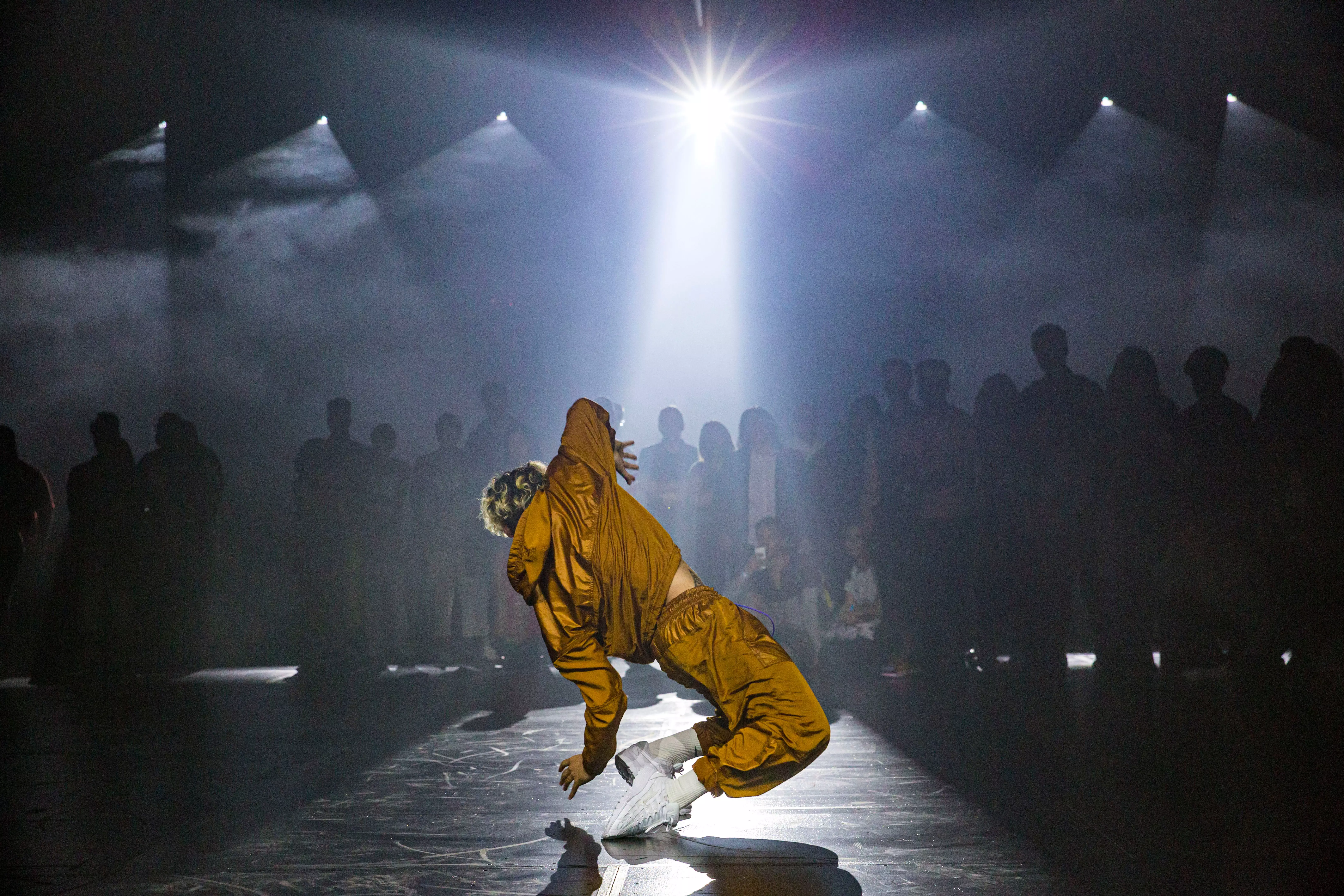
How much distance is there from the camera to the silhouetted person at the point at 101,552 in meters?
5.89

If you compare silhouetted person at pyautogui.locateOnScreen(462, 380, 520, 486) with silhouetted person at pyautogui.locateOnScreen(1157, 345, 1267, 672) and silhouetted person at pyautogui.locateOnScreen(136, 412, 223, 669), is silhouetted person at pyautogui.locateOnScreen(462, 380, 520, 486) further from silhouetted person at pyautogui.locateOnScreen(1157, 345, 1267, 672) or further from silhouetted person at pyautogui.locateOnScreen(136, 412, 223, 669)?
silhouetted person at pyautogui.locateOnScreen(1157, 345, 1267, 672)

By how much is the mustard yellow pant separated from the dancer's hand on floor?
271 mm

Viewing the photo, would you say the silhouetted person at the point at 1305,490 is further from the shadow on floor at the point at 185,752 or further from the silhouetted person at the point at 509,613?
the silhouetted person at the point at 509,613

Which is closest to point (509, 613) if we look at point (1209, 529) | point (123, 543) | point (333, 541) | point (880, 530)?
point (333, 541)

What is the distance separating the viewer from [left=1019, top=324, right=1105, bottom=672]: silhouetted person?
5.04 m

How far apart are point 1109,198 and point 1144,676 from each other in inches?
169

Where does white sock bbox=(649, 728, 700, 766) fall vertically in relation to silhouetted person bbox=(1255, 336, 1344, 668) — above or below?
below

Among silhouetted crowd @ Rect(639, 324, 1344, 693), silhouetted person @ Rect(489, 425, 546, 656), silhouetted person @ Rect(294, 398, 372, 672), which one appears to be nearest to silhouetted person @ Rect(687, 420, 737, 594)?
silhouetted crowd @ Rect(639, 324, 1344, 693)

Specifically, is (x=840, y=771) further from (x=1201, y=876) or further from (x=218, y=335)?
(x=218, y=335)

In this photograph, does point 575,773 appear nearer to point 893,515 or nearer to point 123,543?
point 893,515

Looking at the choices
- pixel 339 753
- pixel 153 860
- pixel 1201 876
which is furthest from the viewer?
pixel 339 753

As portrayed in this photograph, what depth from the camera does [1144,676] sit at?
462 centimetres

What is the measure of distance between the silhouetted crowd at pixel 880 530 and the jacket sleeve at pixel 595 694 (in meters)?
2.69

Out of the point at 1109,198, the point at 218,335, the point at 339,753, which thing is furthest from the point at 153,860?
the point at 1109,198
